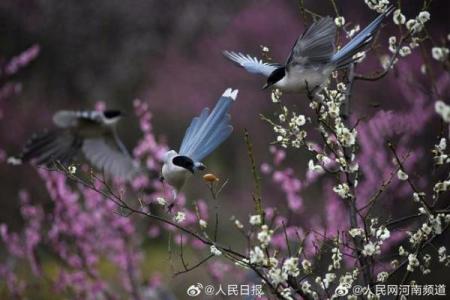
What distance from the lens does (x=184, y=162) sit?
2197mm

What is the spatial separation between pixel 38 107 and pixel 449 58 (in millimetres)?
8671

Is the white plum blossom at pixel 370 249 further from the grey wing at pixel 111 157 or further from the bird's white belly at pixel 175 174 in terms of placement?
the grey wing at pixel 111 157

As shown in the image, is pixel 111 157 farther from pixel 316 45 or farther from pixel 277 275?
pixel 277 275

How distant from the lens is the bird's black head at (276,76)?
206 cm

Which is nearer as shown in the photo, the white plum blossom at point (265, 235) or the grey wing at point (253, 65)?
the white plum blossom at point (265, 235)

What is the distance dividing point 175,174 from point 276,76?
18.7 inches

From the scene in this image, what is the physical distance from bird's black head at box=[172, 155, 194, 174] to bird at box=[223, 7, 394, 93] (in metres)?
0.37

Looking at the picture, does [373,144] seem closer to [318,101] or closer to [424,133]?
[424,133]

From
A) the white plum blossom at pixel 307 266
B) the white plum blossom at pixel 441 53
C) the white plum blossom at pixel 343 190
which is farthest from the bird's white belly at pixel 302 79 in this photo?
the white plum blossom at pixel 441 53

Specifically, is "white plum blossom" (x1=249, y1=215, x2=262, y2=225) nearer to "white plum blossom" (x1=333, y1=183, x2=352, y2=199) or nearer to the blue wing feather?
"white plum blossom" (x1=333, y1=183, x2=352, y2=199)

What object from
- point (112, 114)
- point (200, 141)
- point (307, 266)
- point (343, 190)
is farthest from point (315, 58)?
point (112, 114)

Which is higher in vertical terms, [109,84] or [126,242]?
[109,84]

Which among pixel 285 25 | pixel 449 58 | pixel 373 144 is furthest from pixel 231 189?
pixel 449 58

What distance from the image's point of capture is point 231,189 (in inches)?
371
